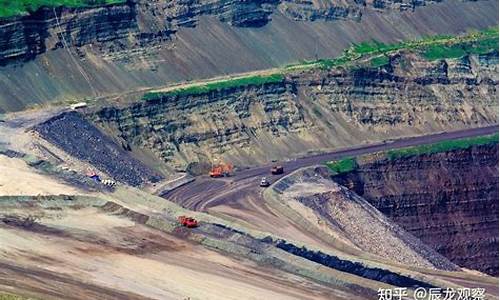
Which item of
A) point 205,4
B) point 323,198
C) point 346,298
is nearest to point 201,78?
point 205,4

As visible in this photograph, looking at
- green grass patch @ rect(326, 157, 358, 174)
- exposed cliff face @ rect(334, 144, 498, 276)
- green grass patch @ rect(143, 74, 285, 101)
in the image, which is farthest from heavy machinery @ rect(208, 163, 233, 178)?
green grass patch @ rect(143, 74, 285, 101)

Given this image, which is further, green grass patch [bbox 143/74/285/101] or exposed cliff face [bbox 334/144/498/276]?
green grass patch [bbox 143/74/285/101]

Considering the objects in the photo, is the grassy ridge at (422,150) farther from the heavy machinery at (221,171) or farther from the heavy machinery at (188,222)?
the heavy machinery at (188,222)

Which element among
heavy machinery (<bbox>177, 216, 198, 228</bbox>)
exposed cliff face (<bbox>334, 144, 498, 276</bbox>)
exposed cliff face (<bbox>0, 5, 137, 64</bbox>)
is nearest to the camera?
heavy machinery (<bbox>177, 216, 198, 228</bbox>)

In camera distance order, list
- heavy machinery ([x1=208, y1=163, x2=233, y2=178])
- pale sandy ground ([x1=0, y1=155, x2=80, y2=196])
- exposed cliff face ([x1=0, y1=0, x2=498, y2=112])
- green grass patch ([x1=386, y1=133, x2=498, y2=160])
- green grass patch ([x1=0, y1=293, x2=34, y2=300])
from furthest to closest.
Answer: green grass patch ([x1=386, y1=133, x2=498, y2=160])
exposed cliff face ([x1=0, y1=0, x2=498, y2=112])
heavy machinery ([x1=208, y1=163, x2=233, y2=178])
pale sandy ground ([x1=0, y1=155, x2=80, y2=196])
green grass patch ([x1=0, y1=293, x2=34, y2=300])

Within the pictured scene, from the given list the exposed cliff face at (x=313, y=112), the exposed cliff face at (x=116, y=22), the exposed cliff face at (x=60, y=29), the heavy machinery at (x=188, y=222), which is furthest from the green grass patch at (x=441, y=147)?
the heavy machinery at (x=188, y=222)

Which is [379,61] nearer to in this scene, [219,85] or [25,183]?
[219,85]

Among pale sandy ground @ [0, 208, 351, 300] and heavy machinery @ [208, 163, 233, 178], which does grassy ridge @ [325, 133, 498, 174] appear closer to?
heavy machinery @ [208, 163, 233, 178]
